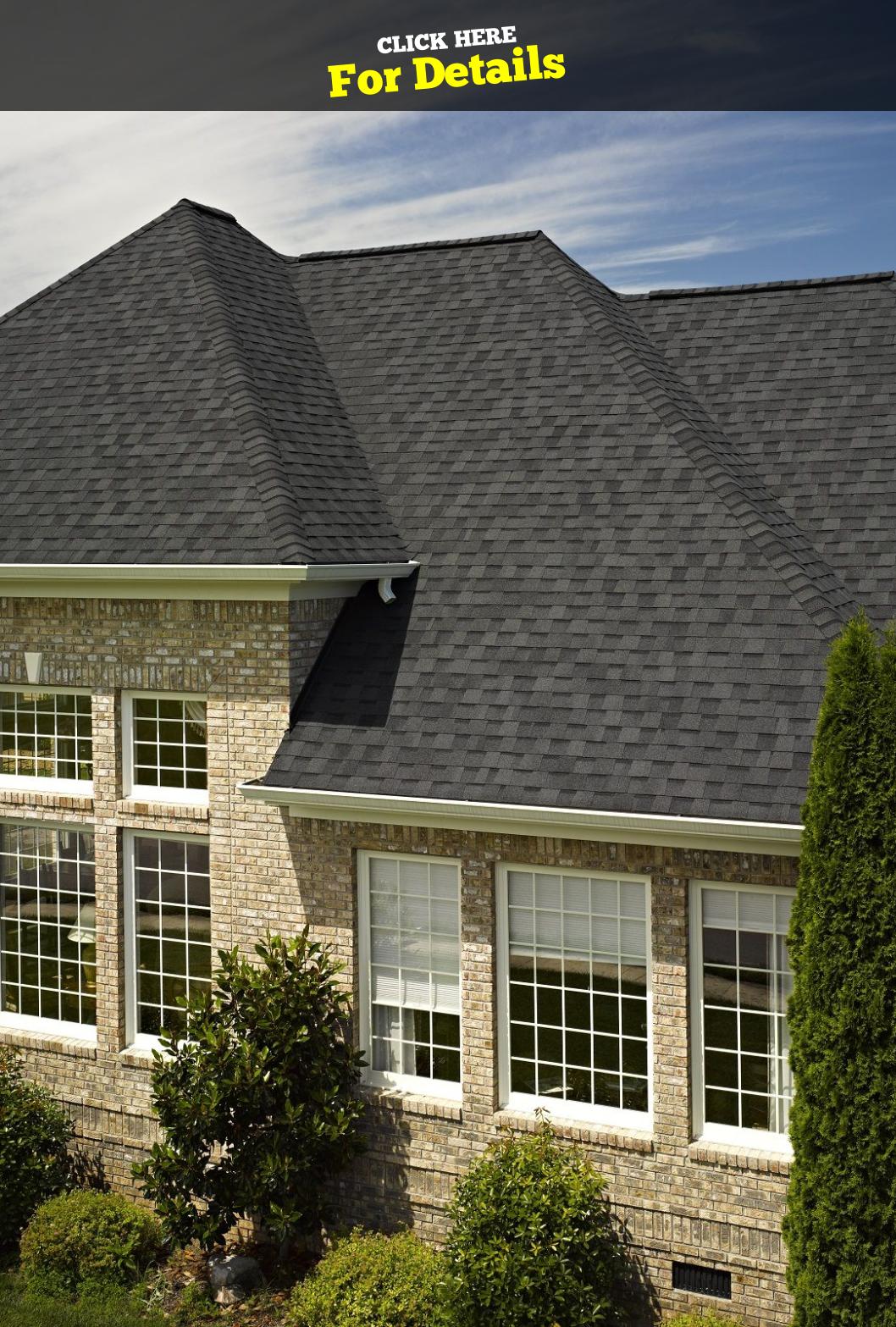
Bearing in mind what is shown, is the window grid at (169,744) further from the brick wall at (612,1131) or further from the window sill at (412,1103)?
the window sill at (412,1103)

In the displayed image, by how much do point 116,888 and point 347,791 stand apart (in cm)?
323

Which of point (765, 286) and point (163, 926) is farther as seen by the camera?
point (765, 286)

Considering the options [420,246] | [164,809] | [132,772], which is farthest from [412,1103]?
[420,246]

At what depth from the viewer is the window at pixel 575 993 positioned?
37.5ft

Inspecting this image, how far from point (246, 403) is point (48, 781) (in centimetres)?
447

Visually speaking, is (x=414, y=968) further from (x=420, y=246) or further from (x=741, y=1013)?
(x=420, y=246)

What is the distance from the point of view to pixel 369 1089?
40.9 ft

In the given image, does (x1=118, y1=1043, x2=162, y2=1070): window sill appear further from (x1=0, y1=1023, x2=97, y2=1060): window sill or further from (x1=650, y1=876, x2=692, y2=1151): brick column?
(x1=650, y1=876, x2=692, y2=1151): brick column

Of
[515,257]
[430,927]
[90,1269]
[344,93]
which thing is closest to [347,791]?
[430,927]

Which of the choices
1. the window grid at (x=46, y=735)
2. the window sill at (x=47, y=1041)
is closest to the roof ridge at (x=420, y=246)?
the window grid at (x=46, y=735)

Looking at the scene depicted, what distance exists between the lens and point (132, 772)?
13.8 m

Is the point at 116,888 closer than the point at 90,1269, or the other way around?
the point at 90,1269

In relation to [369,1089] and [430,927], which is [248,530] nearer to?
[430,927]

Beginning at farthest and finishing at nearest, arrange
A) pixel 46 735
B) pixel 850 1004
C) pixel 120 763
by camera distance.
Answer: pixel 46 735, pixel 120 763, pixel 850 1004
